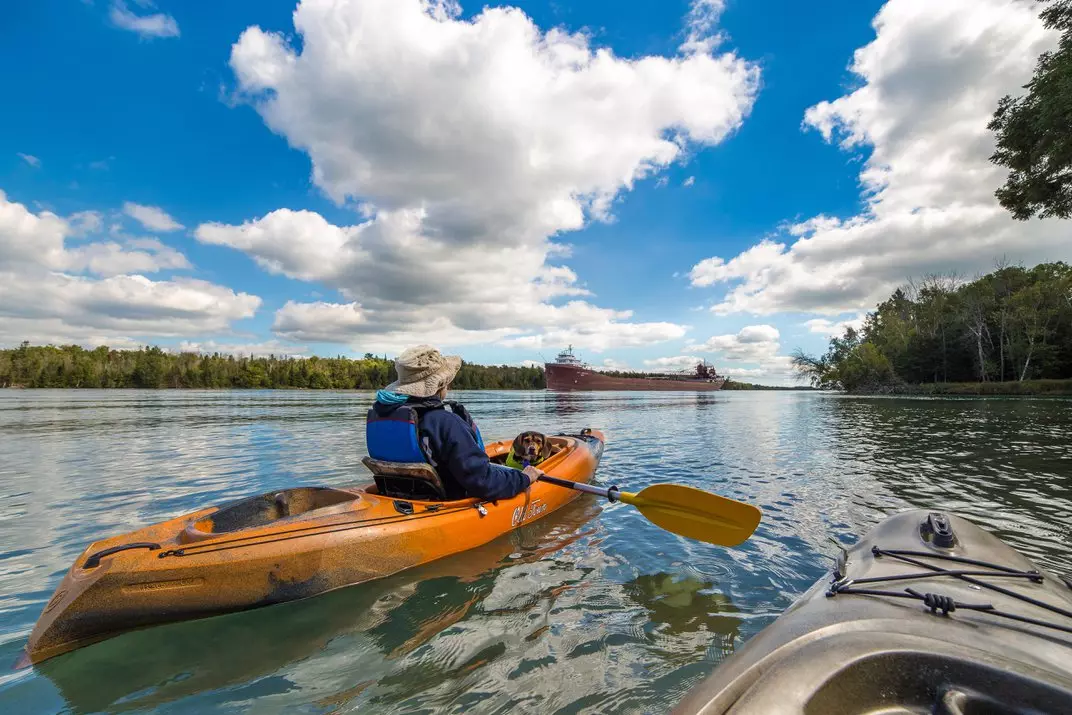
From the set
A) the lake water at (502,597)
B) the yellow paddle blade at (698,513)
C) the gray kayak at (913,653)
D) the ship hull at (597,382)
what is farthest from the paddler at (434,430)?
the ship hull at (597,382)

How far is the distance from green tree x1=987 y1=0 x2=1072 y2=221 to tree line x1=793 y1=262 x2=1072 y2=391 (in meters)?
38.5

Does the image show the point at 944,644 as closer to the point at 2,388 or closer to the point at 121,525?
the point at 121,525

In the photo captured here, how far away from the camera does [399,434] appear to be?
468 centimetres

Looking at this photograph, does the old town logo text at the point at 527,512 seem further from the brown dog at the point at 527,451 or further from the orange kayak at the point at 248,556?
the brown dog at the point at 527,451

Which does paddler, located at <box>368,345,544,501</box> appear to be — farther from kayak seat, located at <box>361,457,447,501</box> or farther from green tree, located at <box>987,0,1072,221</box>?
green tree, located at <box>987,0,1072,221</box>

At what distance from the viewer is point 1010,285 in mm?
50312

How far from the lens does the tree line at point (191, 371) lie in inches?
3268

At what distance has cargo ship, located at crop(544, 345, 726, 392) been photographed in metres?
73.4

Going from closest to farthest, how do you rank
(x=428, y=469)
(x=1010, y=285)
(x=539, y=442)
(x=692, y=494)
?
(x=428, y=469) < (x=692, y=494) < (x=539, y=442) < (x=1010, y=285)

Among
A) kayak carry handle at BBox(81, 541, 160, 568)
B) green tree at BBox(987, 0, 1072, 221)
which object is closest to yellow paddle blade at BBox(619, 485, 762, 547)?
kayak carry handle at BBox(81, 541, 160, 568)

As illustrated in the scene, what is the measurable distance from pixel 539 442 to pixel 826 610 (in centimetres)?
616

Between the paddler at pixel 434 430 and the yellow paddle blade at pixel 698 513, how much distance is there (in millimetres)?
1859

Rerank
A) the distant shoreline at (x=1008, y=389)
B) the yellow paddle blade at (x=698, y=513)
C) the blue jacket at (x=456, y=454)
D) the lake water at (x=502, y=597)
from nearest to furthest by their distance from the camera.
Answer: the lake water at (x=502, y=597), the blue jacket at (x=456, y=454), the yellow paddle blade at (x=698, y=513), the distant shoreline at (x=1008, y=389)

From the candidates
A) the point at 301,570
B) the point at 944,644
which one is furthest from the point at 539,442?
the point at 944,644
